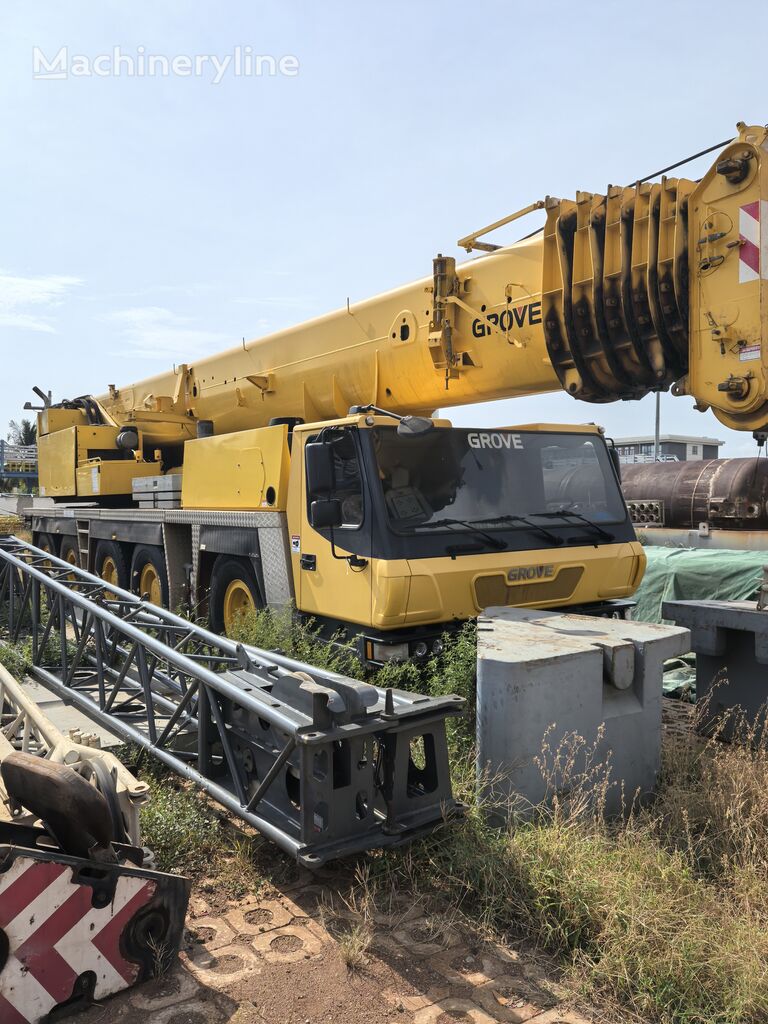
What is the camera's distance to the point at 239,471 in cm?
637

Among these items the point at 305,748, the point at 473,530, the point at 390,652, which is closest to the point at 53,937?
the point at 305,748

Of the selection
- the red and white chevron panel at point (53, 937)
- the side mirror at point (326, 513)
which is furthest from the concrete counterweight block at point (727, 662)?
the red and white chevron panel at point (53, 937)

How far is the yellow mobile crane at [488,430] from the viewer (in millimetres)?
4176

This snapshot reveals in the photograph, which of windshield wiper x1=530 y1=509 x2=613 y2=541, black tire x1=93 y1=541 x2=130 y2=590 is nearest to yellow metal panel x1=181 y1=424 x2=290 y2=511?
windshield wiper x1=530 y1=509 x2=613 y2=541

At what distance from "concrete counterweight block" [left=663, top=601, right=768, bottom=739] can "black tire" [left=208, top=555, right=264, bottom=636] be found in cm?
312

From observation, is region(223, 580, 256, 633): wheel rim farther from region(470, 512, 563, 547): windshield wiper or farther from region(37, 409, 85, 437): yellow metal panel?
region(37, 409, 85, 437): yellow metal panel

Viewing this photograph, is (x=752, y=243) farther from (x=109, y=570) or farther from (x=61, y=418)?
(x=61, y=418)

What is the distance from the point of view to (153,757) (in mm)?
4391

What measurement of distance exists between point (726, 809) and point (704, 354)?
2.25 meters

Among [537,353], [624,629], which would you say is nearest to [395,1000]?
[624,629]

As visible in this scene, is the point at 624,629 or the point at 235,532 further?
the point at 235,532

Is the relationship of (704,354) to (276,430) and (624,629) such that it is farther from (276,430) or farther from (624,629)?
(276,430)

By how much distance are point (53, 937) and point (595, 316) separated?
392 centimetres

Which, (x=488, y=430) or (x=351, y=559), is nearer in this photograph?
(x=351, y=559)
